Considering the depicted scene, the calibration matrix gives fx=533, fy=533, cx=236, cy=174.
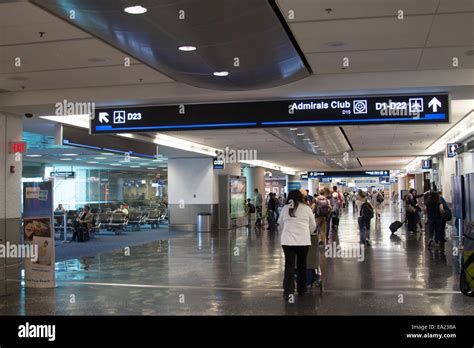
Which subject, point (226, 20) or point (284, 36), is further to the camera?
point (284, 36)

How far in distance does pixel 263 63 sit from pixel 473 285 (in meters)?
4.70

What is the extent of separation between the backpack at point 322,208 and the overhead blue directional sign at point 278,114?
653 cm

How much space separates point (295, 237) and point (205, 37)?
136 inches

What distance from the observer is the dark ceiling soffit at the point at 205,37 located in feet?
19.3

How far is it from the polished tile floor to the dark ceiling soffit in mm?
3680

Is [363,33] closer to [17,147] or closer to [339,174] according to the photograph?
[17,147]

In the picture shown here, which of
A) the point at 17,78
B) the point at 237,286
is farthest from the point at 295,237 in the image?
the point at 17,78

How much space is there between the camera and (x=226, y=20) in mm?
6199

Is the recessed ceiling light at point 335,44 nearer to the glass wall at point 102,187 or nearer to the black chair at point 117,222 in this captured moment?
the black chair at point 117,222
